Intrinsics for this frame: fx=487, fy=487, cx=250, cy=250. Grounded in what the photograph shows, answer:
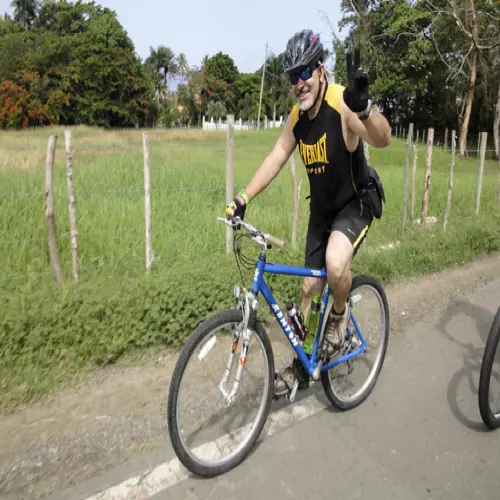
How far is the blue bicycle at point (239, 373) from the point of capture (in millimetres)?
2340

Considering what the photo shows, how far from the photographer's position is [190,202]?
7035mm

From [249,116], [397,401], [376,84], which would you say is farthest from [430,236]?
[249,116]

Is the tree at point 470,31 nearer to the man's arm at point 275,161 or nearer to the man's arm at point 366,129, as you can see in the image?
the man's arm at point 275,161

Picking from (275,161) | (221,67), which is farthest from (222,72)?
(275,161)

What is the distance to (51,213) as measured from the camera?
13.8 feet

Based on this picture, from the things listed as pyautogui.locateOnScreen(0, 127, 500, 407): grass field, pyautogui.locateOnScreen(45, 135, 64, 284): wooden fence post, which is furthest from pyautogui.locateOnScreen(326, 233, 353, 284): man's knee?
pyautogui.locateOnScreen(45, 135, 64, 284): wooden fence post

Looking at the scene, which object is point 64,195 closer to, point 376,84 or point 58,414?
point 58,414

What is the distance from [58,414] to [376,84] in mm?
33780

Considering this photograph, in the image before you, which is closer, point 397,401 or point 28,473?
point 28,473

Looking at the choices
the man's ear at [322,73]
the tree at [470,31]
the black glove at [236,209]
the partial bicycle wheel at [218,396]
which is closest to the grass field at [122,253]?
the partial bicycle wheel at [218,396]

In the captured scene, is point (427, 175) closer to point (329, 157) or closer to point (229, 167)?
point (229, 167)

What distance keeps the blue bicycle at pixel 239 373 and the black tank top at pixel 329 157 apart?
0.47 meters

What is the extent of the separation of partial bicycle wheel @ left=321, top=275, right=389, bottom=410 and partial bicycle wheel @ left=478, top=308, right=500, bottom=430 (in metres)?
0.75

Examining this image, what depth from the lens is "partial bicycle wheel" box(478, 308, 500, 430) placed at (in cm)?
272
